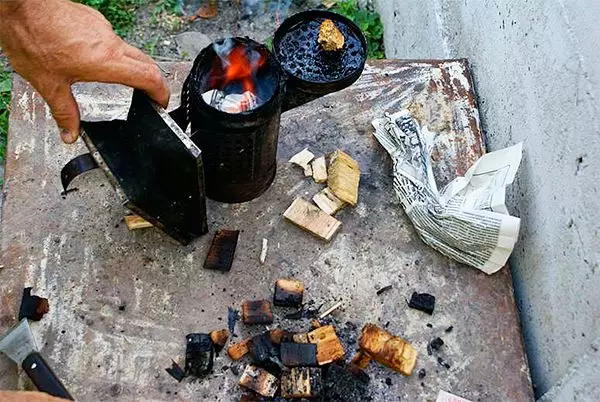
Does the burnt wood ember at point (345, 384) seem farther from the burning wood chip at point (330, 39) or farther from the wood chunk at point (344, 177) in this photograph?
the burning wood chip at point (330, 39)

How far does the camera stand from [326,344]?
2.26m

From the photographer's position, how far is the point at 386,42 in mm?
4340

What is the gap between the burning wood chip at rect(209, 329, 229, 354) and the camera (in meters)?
2.28

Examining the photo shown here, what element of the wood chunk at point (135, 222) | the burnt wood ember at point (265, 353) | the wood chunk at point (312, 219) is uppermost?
the wood chunk at point (312, 219)

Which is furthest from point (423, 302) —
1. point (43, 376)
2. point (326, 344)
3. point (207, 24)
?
point (207, 24)

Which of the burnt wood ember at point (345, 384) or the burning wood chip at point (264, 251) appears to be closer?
the burnt wood ember at point (345, 384)

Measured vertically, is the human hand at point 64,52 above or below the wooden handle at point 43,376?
above

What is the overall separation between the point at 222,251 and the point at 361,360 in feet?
2.15

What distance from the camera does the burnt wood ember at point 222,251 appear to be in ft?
8.05

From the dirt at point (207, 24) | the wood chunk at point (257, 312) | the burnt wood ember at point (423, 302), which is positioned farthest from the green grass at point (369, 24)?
the wood chunk at point (257, 312)

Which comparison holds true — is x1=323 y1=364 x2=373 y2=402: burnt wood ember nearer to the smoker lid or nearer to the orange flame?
the smoker lid

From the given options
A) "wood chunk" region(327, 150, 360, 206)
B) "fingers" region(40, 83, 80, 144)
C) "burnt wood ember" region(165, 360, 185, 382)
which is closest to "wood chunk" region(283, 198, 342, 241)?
"wood chunk" region(327, 150, 360, 206)

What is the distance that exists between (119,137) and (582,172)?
5.08ft

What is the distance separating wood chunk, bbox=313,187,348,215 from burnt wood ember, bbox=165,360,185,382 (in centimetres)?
83
